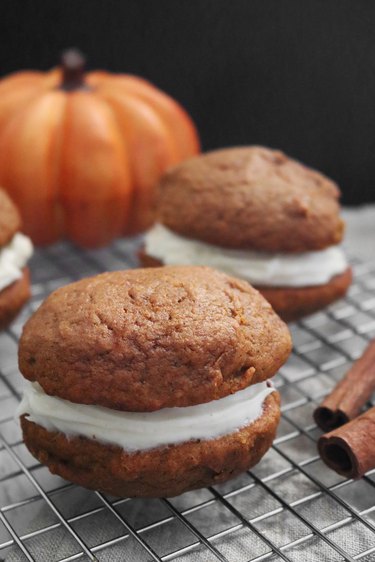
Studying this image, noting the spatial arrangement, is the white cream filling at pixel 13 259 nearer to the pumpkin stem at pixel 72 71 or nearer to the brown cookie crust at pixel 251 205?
the brown cookie crust at pixel 251 205

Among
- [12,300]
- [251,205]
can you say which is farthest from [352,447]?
[12,300]

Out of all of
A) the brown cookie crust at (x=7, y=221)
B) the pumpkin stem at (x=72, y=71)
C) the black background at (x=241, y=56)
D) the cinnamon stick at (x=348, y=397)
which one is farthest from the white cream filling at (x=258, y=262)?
the black background at (x=241, y=56)

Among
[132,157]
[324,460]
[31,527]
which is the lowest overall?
[31,527]

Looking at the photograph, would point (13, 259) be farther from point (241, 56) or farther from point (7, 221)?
point (241, 56)

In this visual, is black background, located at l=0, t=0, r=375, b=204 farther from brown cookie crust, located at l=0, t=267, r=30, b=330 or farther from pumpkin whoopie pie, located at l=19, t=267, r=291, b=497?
pumpkin whoopie pie, located at l=19, t=267, r=291, b=497

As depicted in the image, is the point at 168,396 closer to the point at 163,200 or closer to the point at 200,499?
the point at 200,499

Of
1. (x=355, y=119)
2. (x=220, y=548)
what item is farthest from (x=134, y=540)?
(x=355, y=119)
